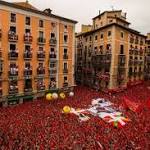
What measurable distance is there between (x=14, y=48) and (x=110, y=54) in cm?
2106

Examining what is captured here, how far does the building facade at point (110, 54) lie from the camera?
45.9m

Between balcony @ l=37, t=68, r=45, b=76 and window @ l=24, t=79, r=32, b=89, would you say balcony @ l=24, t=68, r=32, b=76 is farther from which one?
balcony @ l=37, t=68, r=45, b=76

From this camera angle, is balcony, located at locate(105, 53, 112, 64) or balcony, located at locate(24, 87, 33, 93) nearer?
balcony, located at locate(24, 87, 33, 93)

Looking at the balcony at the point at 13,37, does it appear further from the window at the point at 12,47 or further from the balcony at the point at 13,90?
the balcony at the point at 13,90

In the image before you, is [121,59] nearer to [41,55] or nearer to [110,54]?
[110,54]

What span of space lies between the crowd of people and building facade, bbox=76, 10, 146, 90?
52.0 ft

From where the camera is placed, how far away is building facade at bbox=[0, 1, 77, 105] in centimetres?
3231

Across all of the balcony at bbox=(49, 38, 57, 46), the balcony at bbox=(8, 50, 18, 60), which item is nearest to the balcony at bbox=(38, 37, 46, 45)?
the balcony at bbox=(49, 38, 57, 46)

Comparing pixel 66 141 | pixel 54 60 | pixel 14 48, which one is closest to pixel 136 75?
pixel 54 60

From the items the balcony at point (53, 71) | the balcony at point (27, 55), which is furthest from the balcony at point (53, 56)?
the balcony at point (27, 55)

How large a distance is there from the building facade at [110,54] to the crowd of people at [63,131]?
15.9m

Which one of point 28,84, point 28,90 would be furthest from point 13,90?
point 28,84

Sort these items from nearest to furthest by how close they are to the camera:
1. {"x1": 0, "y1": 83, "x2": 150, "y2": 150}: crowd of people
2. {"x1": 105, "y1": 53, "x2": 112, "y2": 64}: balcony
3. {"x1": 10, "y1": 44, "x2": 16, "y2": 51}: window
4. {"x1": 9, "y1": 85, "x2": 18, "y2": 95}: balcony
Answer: {"x1": 0, "y1": 83, "x2": 150, "y2": 150}: crowd of people
{"x1": 10, "y1": 44, "x2": 16, "y2": 51}: window
{"x1": 9, "y1": 85, "x2": 18, "y2": 95}: balcony
{"x1": 105, "y1": 53, "x2": 112, "y2": 64}: balcony

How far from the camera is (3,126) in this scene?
76.2ft
